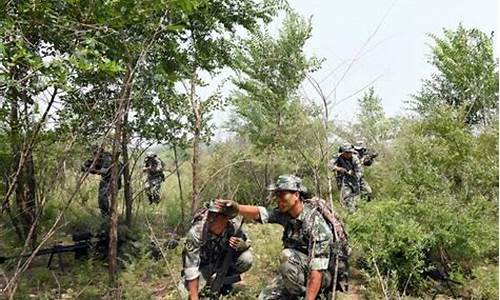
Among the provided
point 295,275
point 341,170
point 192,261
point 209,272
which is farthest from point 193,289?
point 341,170

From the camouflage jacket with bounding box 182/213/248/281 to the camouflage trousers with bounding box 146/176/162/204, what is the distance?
5232 mm

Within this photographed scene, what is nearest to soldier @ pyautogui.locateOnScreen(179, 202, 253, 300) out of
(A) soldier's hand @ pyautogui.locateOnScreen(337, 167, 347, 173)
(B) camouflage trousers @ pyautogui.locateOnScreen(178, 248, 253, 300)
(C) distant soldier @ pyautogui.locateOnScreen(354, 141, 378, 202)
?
(B) camouflage trousers @ pyautogui.locateOnScreen(178, 248, 253, 300)

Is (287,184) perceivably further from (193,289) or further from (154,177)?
(154,177)

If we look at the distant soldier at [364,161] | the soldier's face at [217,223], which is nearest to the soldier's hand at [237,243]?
the soldier's face at [217,223]

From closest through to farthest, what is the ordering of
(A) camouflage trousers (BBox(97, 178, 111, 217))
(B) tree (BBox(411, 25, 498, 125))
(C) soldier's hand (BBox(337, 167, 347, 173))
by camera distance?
(A) camouflage trousers (BBox(97, 178, 111, 217))
(C) soldier's hand (BBox(337, 167, 347, 173))
(B) tree (BBox(411, 25, 498, 125))

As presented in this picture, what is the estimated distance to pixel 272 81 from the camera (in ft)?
37.6

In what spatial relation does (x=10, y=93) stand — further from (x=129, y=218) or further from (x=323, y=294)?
(x=129, y=218)

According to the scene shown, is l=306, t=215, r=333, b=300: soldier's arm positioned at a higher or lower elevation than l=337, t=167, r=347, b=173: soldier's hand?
lower

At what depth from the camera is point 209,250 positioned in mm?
4699

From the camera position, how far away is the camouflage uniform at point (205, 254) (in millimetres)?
4215

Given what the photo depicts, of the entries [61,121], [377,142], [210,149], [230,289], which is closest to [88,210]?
[210,149]

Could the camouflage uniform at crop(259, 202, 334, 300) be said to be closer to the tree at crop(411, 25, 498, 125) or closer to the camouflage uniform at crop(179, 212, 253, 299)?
the camouflage uniform at crop(179, 212, 253, 299)

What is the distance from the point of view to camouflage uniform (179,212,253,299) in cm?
421

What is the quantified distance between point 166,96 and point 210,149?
3000 mm
